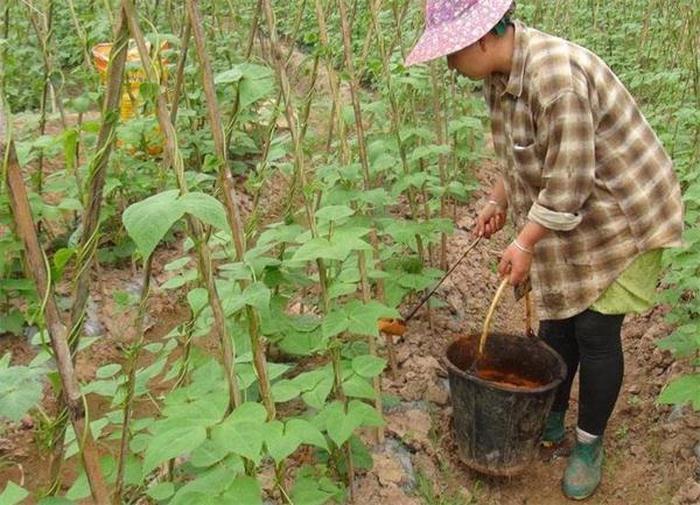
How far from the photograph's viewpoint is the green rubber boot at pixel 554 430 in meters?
3.13

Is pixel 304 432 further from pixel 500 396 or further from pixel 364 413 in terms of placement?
pixel 500 396

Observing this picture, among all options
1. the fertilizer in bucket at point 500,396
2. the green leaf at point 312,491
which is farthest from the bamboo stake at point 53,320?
the fertilizer in bucket at point 500,396

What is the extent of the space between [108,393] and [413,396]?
1.41 m

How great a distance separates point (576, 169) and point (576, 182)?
0.04 meters

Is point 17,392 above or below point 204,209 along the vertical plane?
below

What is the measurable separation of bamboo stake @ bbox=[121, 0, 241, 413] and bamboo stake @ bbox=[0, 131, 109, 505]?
293mm

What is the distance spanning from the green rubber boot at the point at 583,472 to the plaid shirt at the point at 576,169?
0.56 metres

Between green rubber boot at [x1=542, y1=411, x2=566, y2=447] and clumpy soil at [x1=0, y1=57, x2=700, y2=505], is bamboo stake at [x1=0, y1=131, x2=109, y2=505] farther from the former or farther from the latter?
green rubber boot at [x1=542, y1=411, x2=566, y2=447]

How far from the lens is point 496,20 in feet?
7.18

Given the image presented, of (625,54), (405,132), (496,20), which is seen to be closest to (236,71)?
(496,20)

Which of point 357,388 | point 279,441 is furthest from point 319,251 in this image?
point 279,441

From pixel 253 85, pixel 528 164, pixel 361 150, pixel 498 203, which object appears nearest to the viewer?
pixel 253 85

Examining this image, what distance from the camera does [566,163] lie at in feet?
7.47

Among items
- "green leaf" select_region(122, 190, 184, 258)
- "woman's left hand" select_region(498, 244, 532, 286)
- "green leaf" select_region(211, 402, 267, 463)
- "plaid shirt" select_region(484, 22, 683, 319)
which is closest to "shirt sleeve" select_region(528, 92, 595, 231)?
"plaid shirt" select_region(484, 22, 683, 319)
